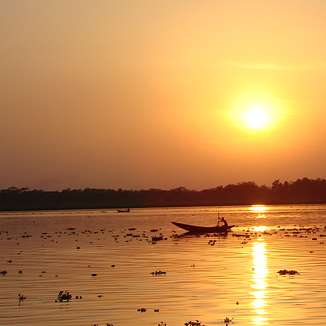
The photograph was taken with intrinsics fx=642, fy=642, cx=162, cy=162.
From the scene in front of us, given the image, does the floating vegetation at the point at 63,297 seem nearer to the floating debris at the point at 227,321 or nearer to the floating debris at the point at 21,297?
the floating debris at the point at 21,297

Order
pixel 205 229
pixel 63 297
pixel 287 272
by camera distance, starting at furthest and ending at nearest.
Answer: pixel 205 229 → pixel 287 272 → pixel 63 297

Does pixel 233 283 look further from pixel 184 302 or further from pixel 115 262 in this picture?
pixel 115 262

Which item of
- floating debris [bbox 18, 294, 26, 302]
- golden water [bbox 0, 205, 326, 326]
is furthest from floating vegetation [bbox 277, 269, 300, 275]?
floating debris [bbox 18, 294, 26, 302]

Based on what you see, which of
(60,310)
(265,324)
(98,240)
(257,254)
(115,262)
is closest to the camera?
(265,324)

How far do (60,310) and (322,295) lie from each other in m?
10.9

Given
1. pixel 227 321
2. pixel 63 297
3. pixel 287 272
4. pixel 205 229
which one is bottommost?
pixel 227 321

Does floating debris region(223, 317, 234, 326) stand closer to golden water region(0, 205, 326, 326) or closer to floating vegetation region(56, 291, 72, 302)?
golden water region(0, 205, 326, 326)

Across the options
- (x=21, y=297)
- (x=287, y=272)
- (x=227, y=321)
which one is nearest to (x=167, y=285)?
(x=287, y=272)

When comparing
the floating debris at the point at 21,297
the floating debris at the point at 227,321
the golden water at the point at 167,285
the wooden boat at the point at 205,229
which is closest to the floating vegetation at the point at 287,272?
the golden water at the point at 167,285

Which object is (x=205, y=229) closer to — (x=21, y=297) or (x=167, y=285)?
(x=167, y=285)

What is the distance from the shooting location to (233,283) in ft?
102

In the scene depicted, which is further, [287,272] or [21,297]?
[287,272]

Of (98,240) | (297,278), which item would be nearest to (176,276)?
(297,278)

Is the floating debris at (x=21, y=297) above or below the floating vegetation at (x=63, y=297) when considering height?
below
